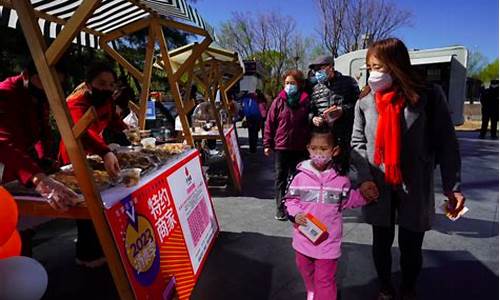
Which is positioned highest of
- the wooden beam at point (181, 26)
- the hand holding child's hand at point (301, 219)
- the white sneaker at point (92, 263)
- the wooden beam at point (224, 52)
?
the wooden beam at point (224, 52)

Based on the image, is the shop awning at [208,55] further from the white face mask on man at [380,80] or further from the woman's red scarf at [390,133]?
the woman's red scarf at [390,133]

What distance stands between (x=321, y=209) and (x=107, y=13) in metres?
2.95

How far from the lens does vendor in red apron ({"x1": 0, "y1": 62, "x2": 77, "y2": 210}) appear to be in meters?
2.01

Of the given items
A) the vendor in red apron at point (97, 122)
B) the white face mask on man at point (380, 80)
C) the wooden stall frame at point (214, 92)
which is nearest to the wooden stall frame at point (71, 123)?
the vendor in red apron at point (97, 122)

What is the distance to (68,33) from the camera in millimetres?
1873

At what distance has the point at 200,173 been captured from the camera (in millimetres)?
3576

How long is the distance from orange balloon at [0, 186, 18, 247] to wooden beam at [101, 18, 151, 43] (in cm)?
283

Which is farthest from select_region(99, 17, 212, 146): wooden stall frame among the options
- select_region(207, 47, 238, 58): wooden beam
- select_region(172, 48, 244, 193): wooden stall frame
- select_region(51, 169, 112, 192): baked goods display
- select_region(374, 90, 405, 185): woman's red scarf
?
select_region(207, 47, 238, 58): wooden beam

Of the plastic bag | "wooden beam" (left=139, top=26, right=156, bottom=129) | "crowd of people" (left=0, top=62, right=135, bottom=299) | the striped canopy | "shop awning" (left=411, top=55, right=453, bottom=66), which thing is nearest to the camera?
"crowd of people" (left=0, top=62, right=135, bottom=299)

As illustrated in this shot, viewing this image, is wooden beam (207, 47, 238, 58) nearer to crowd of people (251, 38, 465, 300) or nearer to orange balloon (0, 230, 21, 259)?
crowd of people (251, 38, 465, 300)

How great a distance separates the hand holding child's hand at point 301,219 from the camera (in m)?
2.33

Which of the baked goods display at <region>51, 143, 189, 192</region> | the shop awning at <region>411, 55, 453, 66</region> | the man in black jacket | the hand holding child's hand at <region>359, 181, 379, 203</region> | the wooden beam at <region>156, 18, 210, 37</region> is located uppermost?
the wooden beam at <region>156, 18, 210, 37</region>

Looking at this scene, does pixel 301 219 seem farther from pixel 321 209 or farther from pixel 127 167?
pixel 127 167

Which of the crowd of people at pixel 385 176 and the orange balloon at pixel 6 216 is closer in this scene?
the orange balloon at pixel 6 216
